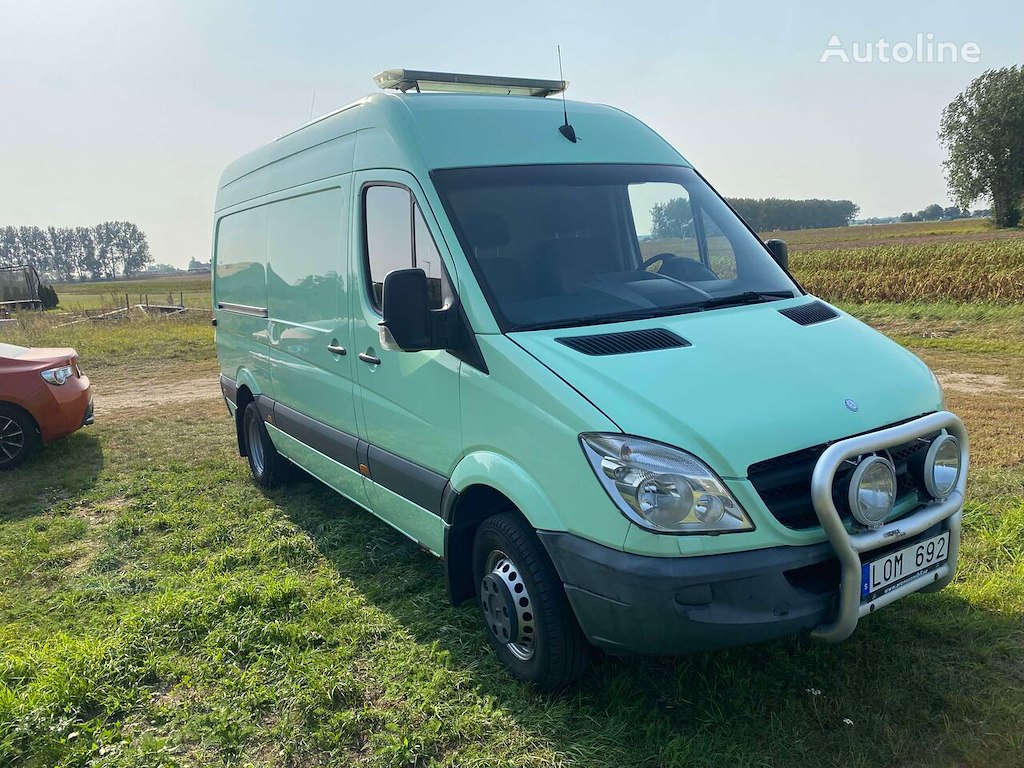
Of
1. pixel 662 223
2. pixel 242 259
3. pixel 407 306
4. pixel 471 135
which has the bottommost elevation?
pixel 407 306

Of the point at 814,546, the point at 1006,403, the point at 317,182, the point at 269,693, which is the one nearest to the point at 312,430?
the point at 317,182

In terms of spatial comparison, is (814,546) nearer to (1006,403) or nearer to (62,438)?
(1006,403)

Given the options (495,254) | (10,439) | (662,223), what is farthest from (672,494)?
(10,439)

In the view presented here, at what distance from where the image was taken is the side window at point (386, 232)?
3721mm

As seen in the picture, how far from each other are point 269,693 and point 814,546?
231 centimetres

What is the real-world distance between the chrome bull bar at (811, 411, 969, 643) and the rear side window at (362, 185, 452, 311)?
1.67m

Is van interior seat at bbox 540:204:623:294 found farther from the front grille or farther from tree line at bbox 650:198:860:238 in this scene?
tree line at bbox 650:198:860:238

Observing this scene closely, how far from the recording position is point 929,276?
17109 millimetres

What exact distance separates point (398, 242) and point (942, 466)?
2.57m

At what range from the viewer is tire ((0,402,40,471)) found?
7348mm

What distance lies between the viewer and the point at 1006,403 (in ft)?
24.5

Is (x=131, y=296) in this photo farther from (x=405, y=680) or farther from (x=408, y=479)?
(x=405, y=680)

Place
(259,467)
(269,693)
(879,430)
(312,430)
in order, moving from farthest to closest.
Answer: (259,467) < (312,430) < (269,693) < (879,430)

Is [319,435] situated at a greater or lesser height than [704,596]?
greater
